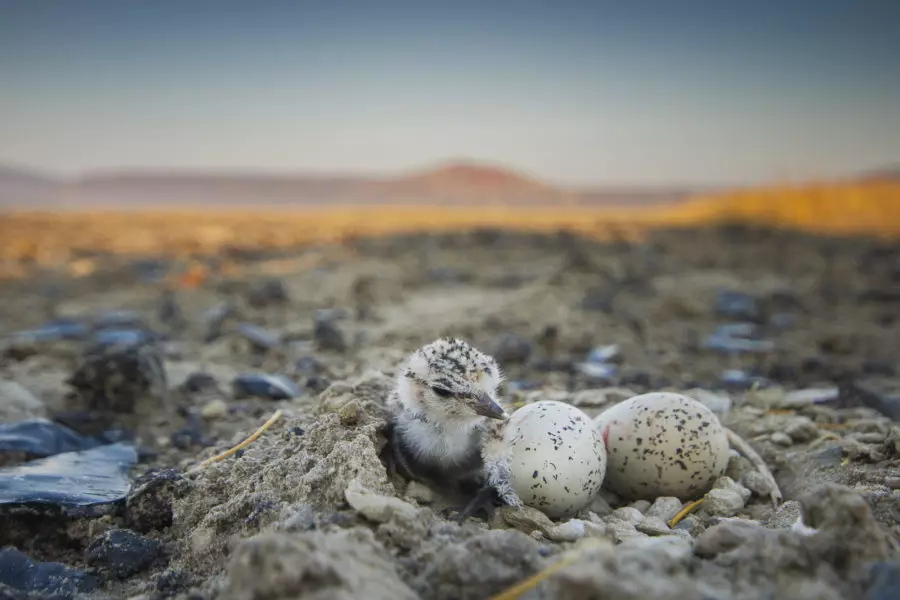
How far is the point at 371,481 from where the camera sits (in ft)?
11.8

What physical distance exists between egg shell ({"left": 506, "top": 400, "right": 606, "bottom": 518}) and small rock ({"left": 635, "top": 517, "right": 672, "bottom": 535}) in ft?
1.20

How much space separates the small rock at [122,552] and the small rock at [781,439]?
3.93m

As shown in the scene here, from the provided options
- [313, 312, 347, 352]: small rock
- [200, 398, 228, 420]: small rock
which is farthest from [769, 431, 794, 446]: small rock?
[313, 312, 347, 352]: small rock

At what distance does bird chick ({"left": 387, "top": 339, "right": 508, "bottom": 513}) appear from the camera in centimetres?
393

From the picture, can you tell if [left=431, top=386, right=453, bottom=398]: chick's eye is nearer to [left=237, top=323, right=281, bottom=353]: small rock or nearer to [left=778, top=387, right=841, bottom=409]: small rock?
[left=778, top=387, right=841, bottom=409]: small rock

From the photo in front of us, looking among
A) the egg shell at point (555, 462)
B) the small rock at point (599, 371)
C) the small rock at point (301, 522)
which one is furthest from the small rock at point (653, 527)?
the small rock at point (599, 371)

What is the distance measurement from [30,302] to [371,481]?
1080 centimetres

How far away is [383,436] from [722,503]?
6.35 feet

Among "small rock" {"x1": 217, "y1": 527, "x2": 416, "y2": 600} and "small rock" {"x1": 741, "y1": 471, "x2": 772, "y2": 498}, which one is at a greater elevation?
"small rock" {"x1": 217, "y1": 527, "x2": 416, "y2": 600}

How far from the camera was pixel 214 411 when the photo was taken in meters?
5.97

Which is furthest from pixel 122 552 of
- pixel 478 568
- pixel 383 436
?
pixel 478 568

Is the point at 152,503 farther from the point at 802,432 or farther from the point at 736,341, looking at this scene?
the point at 736,341

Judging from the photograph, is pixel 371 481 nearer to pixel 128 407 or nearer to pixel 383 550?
pixel 383 550

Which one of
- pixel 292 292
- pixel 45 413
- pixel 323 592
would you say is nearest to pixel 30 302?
pixel 292 292
